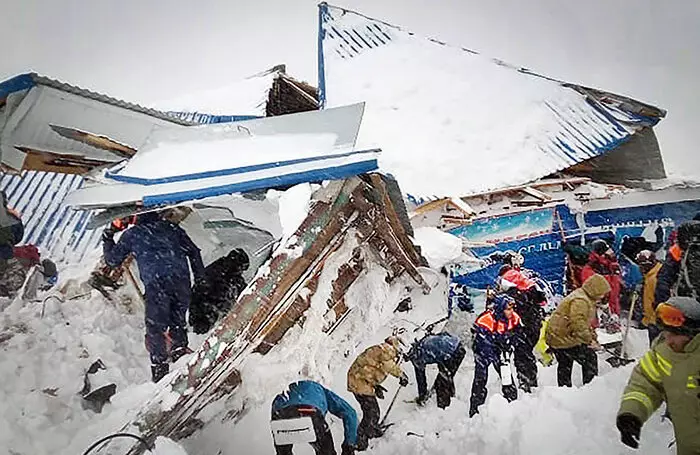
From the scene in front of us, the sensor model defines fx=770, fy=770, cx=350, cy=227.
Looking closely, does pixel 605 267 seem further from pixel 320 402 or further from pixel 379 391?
pixel 320 402

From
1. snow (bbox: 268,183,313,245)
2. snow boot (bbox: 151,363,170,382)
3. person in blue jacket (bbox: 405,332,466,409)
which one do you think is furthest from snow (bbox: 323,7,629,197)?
snow boot (bbox: 151,363,170,382)

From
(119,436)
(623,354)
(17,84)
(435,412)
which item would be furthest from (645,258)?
(17,84)

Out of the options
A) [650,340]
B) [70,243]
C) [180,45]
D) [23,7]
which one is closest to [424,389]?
[650,340]

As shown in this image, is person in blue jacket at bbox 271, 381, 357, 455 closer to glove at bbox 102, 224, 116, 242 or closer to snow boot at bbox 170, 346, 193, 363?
snow boot at bbox 170, 346, 193, 363

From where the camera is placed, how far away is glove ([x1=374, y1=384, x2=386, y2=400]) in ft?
5.35

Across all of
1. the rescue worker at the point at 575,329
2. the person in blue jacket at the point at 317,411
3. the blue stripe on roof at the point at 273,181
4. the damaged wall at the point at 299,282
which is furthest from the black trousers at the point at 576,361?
the blue stripe on roof at the point at 273,181

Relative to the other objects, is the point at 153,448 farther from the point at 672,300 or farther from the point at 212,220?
the point at 672,300

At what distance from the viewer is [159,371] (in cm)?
161

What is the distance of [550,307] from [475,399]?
246 millimetres

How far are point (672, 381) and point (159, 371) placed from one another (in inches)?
40.4

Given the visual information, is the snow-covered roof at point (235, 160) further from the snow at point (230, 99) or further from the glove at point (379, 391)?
the glove at point (379, 391)

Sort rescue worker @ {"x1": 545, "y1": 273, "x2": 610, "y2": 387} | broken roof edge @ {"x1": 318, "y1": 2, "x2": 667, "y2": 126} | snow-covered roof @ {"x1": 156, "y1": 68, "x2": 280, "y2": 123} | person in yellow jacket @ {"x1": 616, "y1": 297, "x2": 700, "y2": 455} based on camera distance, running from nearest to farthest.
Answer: person in yellow jacket @ {"x1": 616, "y1": 297, "x2": 700, "y2": 455} < rescue worker @ {"x1": 545, "y1": 273, "x2": 610, "y2": 387} < broken roof edge @ {"x1": 318, "y1": 2, "x2": 667, "y2": 126} < snow-covered roof @ {"x1": 156, "y1": 68, "x2": 280, "y2": 123}

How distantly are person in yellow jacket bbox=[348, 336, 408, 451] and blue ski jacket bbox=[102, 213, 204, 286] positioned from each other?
399 mm

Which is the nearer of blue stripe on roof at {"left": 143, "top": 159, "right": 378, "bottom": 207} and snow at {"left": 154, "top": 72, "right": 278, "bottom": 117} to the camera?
blue stripe on roof at {"left": 143, "top": 159, "right": 378, "bottom": 207}
